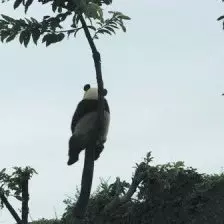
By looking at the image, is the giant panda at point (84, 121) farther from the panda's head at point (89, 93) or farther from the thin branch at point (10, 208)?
the thin branch at point (10, 208)

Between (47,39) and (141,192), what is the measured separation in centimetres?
545

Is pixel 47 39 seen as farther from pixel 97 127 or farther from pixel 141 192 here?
pixel 141 192

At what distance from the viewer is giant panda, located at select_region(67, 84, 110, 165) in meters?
6.78

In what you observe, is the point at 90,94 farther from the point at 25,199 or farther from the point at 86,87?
the point at 25,199

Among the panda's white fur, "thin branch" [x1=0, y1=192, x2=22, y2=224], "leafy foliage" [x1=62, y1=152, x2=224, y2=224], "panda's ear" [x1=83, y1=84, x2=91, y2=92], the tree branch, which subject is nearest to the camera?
the tree branch

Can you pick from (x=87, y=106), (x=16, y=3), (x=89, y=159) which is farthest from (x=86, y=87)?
(x=16, y=3)

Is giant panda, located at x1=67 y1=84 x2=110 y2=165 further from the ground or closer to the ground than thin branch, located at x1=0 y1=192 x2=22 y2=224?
further from the ground

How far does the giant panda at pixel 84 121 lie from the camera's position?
267 inches

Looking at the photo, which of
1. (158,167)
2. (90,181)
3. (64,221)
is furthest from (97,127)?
(64,221)

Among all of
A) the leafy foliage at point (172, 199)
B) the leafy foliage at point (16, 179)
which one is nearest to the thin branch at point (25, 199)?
the leafy foliage at point (16, 179)

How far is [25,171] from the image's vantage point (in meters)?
5.95

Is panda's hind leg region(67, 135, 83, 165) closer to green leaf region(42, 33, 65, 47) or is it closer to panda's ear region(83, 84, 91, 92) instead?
panda's ear region(83, 84, 91, 92)

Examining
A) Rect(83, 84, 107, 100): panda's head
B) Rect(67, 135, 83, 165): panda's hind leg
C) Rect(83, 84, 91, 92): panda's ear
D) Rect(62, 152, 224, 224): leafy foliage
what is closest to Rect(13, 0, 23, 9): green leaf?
Rect(67, 135, 83, 165): panda's hind leg

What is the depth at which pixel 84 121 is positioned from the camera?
6875 mm
